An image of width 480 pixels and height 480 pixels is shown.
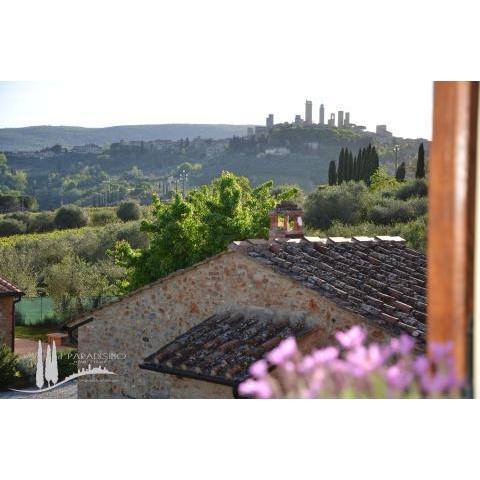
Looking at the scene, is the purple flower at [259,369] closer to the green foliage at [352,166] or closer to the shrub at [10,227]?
the shrub at [10,227]

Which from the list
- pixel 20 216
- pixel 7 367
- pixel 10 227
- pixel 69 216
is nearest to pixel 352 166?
pixel 69 216

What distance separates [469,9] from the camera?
5.14 meters

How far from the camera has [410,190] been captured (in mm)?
12742

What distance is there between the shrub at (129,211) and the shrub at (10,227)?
185 centimetres

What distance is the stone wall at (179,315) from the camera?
19.9 ft

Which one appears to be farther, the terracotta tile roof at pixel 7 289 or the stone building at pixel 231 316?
the terracotta tile roof at pixel 7 289

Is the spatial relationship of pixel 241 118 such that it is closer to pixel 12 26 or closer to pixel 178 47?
pixel 178 47

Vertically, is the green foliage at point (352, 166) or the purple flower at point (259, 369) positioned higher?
the green foliage at point (352, 166)

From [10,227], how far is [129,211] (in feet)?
8.64

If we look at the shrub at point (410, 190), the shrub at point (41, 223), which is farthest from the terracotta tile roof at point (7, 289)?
the shrub at point (410, 190)

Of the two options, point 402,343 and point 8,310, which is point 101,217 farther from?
point 402,343

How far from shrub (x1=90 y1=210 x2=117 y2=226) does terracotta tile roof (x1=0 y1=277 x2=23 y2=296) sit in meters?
2.65
